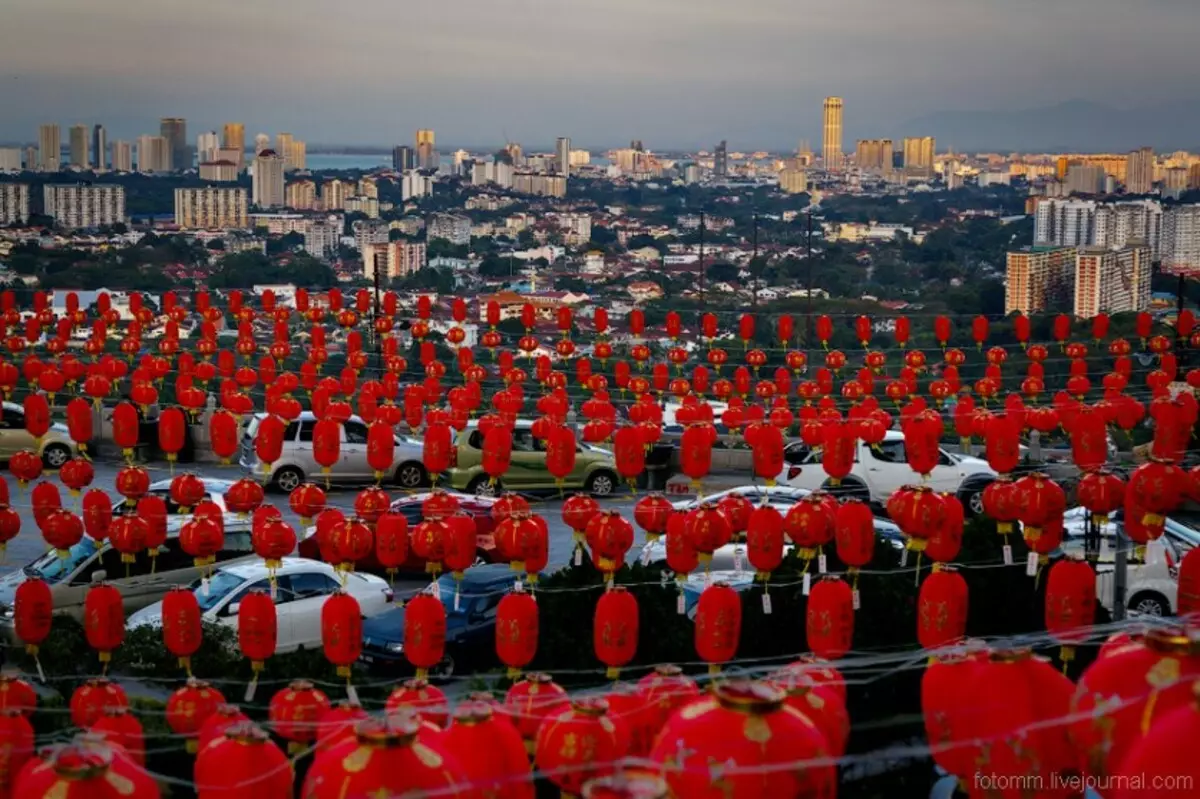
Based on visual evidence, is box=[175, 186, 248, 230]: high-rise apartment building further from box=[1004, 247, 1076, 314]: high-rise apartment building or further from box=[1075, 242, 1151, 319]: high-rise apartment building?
box=[1075, 242, 1151, 319]: high-rise apartment building

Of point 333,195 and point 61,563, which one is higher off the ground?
point 333,195

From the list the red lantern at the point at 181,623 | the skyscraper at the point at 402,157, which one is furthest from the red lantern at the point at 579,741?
Answer: the skyscraper at the point at 402,157

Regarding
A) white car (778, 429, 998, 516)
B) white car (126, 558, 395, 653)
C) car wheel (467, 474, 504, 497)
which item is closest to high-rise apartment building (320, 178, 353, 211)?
car wheel (467, 474, 504, 497)

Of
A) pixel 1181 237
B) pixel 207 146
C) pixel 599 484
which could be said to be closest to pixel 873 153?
pixel 207 146

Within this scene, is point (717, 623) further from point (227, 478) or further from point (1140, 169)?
point (1140, 169)

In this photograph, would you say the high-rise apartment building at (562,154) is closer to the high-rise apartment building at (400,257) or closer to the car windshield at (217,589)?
the high-rise apartment building at (400,257)

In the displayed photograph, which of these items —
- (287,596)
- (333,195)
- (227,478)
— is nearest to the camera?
(287,596)
